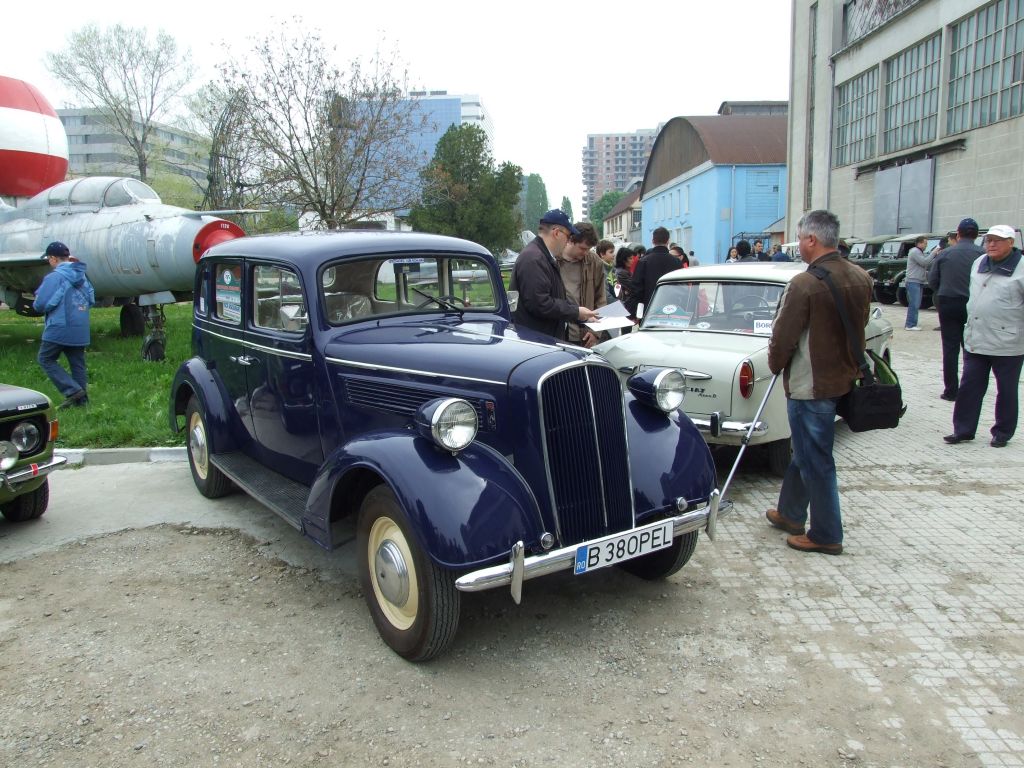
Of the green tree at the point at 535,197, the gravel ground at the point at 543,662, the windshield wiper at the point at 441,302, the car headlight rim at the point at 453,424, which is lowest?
the gravel ground at the point at 543,662

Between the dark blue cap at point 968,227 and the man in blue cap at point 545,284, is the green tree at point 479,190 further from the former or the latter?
the man in blue cap at point 545,284

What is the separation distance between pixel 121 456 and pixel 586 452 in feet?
17.7

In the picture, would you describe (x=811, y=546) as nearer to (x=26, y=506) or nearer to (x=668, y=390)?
(x=668, y=390)

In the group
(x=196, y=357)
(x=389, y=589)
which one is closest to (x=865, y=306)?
(x=389, y=589)

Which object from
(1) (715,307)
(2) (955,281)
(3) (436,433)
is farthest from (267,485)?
(2) (955,281)

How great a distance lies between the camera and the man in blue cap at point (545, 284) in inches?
227

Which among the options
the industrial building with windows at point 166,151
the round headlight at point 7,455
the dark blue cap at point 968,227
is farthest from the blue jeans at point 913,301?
the industrial building with windows at point 166,151

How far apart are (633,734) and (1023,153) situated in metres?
24.1

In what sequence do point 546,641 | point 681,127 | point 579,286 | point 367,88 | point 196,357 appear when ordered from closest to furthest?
point 546,641, point 196,357, point 579,286, point 367,88, point 681,127

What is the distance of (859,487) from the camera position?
18.6 feet

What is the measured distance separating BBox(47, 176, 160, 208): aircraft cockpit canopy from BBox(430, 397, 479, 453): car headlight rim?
11958 mm

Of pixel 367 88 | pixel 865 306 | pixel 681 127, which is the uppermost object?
pixel 681 127

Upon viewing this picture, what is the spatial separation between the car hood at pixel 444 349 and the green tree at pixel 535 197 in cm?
13927

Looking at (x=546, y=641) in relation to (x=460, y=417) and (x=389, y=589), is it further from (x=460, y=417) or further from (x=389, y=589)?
(x=460, y=417)
